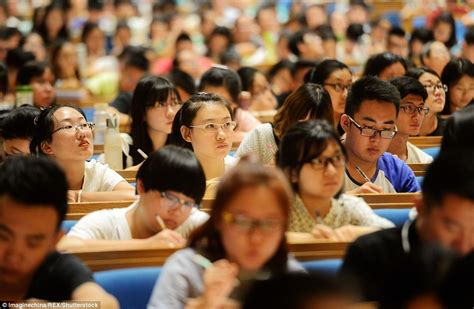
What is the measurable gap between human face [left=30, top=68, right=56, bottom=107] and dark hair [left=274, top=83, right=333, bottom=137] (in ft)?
8.51

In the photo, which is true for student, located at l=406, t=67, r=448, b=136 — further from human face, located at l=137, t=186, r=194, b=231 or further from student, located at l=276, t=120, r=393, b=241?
human face, located at l=137, t=186, r=194, b=231

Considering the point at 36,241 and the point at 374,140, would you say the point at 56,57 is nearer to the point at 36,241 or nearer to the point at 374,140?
the point at 374,140

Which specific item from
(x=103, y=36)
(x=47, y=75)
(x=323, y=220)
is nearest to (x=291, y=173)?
(x=323, y=220)

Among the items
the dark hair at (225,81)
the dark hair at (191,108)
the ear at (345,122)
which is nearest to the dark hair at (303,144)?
the ear at (345,122)

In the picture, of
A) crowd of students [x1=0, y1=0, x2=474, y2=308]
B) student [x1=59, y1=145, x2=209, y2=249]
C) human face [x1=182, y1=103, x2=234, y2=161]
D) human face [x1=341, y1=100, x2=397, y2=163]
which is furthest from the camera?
human face [x1=182, y1=103, x2=234, y2=161]

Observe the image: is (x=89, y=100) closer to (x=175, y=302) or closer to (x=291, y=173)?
(x=291, y=173)

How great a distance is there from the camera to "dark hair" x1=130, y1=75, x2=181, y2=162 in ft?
16.5

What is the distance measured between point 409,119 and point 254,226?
233 centimetres

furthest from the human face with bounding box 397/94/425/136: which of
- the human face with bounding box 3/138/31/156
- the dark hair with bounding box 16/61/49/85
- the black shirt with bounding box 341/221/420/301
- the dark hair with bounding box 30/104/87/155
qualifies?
the dark hair with bounding box 16/61/49/85

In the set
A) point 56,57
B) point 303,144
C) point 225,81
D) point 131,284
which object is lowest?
point 56,57

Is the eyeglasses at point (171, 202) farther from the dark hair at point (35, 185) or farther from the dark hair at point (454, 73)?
the dark hair at point (454, 73)

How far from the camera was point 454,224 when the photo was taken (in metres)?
2.38

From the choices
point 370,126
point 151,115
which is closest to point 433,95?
point 370,126

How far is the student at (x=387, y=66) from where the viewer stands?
6.01 meters
